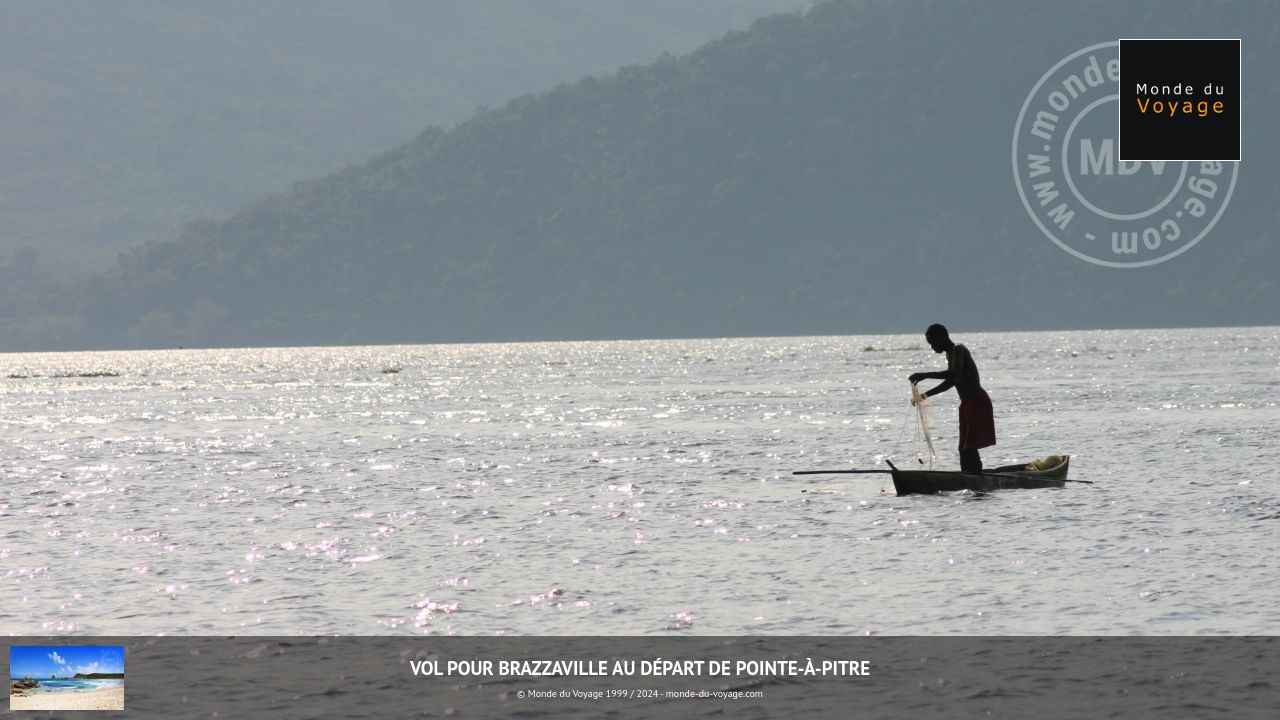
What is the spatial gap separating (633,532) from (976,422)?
22.6ft

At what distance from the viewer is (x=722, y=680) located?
14836 millimetres

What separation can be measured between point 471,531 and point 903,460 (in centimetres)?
1910

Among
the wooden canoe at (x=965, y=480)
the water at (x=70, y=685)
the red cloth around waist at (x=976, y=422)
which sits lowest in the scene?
the water at (x=70, y=685)

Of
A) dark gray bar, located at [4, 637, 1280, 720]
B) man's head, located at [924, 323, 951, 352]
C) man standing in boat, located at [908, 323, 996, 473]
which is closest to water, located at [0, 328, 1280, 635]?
dark gray bar, located at [4, 637, 1280, 720]

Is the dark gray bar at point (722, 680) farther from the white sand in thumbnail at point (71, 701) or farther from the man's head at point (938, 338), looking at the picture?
the man's head at point (938, 338)

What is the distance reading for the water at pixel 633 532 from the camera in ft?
60.6

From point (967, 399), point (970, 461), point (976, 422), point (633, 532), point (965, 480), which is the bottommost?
point (633, 532)

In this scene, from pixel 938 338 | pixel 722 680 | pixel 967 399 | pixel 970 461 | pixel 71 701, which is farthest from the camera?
pixel 970 461

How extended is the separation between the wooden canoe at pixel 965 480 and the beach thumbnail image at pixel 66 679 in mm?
17195

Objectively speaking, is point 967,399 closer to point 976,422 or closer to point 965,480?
point 976,422

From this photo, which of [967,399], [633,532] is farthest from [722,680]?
[967,399]

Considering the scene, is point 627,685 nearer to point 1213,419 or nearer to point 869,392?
point 1213,419

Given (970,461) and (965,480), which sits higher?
(970,461)

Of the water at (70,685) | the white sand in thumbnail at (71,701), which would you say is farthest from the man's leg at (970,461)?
the white sand in thumbnail at (71,701)
